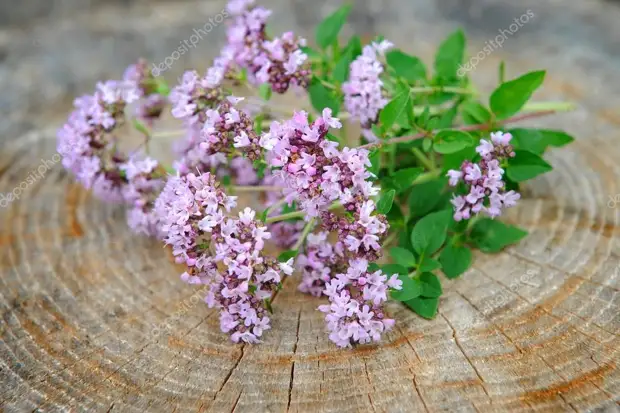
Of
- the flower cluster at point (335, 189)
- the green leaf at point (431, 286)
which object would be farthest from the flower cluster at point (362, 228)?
the green leaf at point (431, 286)

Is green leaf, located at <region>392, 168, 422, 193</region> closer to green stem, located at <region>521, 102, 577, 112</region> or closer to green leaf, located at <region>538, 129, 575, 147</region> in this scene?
green leaf, located at <region>538, 129, 575, 147</region>

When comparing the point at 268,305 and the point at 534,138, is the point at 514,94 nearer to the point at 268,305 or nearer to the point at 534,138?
the point at 534,138

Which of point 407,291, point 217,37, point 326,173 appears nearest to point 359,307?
point 407,291

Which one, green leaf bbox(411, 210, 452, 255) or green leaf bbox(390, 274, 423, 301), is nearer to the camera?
green leaf bbox(390, 274, 423, 301)

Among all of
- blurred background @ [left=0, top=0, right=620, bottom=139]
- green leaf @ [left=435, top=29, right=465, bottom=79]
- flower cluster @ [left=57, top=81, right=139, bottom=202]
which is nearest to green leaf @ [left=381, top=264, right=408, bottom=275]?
green leaf @ [left=435, top=29, right=465, bottom=79]

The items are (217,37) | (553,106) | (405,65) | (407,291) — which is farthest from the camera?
(217,37)

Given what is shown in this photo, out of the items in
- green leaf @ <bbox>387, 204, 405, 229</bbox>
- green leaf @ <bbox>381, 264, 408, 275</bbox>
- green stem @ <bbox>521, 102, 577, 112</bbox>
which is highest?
green stem @ <bbox>521, 102, 577, 112</bbox>

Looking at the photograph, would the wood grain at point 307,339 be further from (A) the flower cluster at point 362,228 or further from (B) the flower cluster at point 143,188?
(A) the flower cluster at point 362,228
